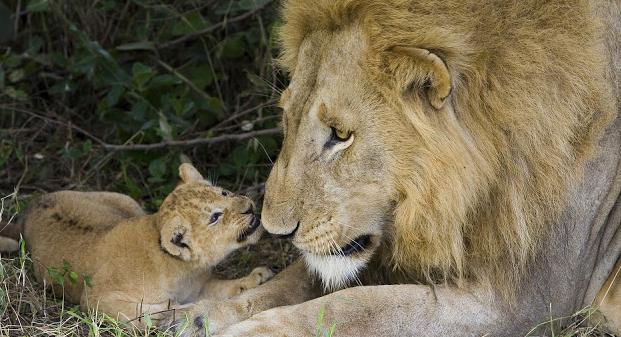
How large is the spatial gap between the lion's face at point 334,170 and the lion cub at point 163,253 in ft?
1.59

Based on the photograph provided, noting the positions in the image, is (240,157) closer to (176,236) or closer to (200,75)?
(200,75)

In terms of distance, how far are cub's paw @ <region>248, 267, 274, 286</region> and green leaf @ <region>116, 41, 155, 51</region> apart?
1.81m

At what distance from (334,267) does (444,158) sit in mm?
581

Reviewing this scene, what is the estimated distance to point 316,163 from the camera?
11.6 feet

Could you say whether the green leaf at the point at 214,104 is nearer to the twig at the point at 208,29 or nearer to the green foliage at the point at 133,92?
the green foliage at the point at 133,92

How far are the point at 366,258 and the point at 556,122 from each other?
0.79 meters

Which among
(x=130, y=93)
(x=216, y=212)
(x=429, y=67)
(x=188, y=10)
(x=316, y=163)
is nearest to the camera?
(x=429, y=67)

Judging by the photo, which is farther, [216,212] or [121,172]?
[121,172]

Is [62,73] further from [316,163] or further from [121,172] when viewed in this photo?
[316,163]

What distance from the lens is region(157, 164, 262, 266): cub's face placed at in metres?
4.04

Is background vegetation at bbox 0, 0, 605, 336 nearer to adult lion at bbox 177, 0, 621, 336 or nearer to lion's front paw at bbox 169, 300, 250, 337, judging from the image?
lion's front paw at bbox 169, 300, 250, 337

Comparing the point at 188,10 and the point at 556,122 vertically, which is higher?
the point at 556,122

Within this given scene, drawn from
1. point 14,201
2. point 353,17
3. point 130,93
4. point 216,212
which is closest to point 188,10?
point 130,93

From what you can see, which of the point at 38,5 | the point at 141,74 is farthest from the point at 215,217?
the point at 38,5
